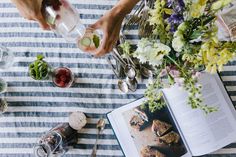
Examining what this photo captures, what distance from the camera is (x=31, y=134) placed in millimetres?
1077

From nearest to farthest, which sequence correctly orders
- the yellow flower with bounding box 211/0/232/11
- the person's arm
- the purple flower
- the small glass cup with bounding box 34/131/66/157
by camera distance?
the yellow flower with bounding box 211/0/232/11 < the purple flower < the person's arm < the small glass cup with bounding box 34/131/66/157

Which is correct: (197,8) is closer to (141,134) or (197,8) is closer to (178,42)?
(178,42)

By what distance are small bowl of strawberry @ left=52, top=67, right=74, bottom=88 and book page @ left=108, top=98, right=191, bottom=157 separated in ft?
0.48

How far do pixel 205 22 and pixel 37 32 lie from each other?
541mm

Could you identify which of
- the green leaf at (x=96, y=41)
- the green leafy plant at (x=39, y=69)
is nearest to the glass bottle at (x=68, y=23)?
the green leaf at (x=96, y=41)

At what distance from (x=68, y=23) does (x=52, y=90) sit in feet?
0.82

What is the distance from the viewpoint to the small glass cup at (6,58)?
1.07 metres

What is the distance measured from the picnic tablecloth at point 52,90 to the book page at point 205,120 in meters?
0.06

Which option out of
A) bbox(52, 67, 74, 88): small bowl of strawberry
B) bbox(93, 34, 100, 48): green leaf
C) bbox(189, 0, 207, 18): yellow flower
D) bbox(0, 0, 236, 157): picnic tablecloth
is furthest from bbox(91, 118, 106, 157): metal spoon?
bbox(189, 0, 207, 18): yellow flower

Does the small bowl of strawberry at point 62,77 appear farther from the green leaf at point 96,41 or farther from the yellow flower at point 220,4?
the yellow flower at point 220,4

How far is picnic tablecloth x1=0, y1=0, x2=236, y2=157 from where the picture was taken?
107 cm

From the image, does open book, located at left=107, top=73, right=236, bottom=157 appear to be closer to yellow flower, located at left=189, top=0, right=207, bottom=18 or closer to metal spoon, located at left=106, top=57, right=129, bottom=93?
metal spoon, located at left=106, top=57, right=129, bottom=93

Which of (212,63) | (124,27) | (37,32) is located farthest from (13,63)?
(212,63)

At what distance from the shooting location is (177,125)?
40.8 inches
